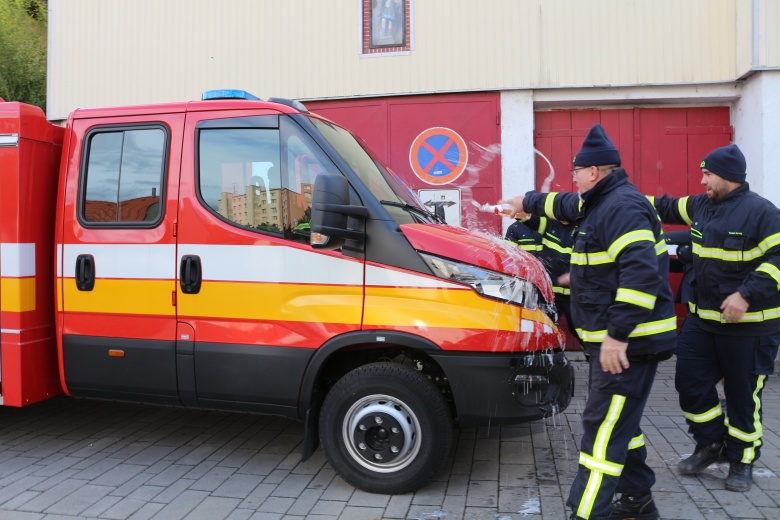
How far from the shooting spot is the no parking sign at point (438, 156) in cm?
830

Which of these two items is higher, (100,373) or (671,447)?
(100,373)

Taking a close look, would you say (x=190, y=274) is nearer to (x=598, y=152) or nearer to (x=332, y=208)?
(x=332, y=208)

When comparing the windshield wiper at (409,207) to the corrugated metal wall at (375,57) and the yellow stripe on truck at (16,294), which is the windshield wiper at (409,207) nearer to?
the yellow stripe on truck at (16,294)

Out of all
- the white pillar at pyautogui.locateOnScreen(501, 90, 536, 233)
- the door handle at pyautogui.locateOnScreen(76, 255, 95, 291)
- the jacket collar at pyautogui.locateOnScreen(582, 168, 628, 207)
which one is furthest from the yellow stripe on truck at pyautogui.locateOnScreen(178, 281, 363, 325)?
the white pillar at pyautogui.locateOnScreen(501, 90, 536, 233)

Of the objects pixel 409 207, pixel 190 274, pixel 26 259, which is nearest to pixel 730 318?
pixel 409 207

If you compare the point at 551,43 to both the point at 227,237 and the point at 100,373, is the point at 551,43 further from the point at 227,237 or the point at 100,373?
→ the point at 100,373

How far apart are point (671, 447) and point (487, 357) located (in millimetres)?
1932

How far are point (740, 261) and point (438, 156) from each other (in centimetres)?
481

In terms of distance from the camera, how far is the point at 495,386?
3752 mm

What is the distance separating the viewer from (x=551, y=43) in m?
8.01

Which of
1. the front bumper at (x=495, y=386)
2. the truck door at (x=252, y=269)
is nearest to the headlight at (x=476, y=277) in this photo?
the front bumper at (x=495, y=386)

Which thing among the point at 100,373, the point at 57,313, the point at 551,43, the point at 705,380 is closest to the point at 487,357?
the point at 705,380

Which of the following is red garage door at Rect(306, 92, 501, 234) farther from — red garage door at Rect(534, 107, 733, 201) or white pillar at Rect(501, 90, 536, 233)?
red garage door at Rect(534, 107, 733, 201)

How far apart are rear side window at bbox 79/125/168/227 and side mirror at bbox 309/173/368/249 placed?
1.21 metres
